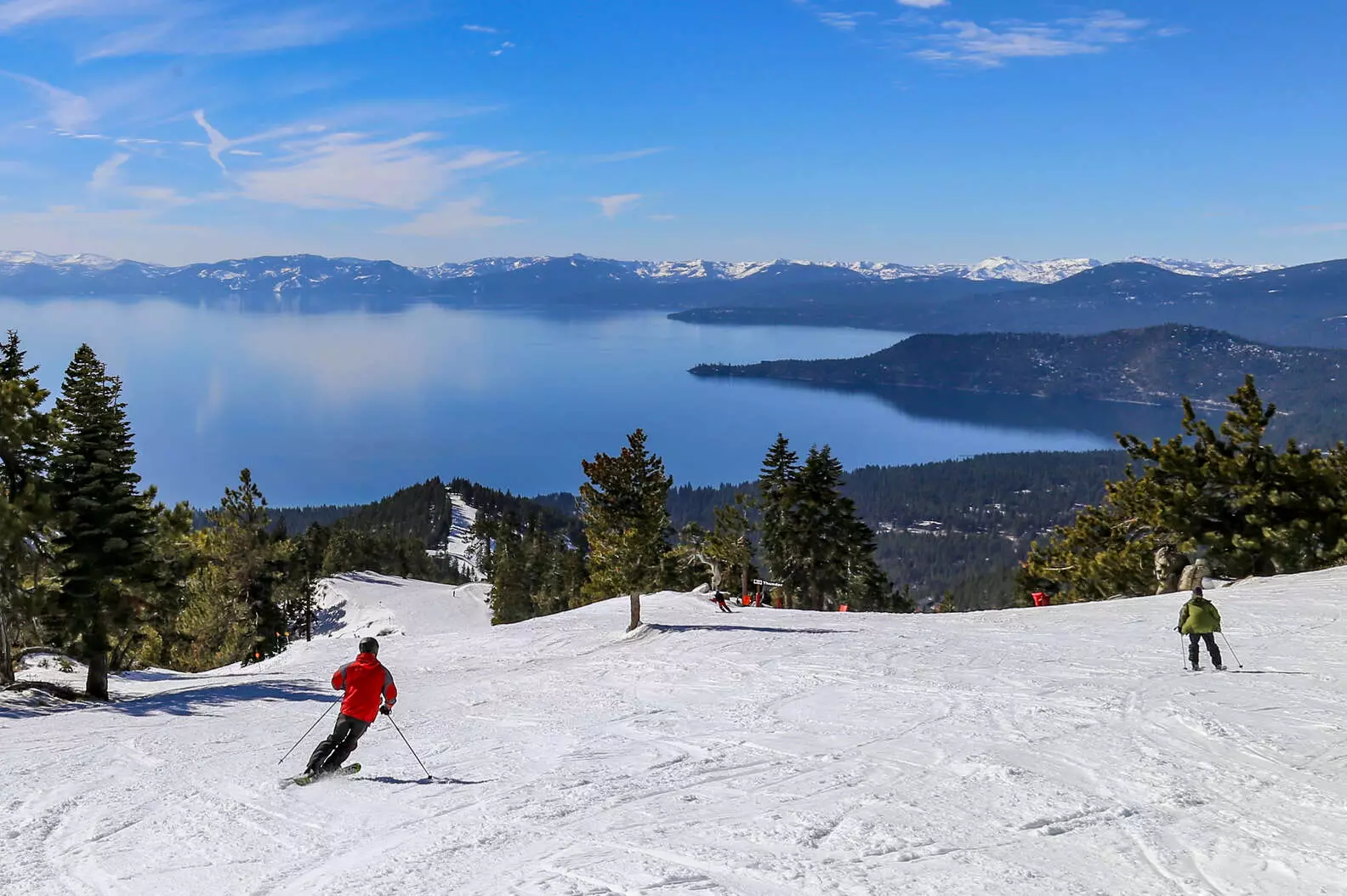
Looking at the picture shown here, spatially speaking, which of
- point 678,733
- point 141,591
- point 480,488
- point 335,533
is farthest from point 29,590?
point 480,488

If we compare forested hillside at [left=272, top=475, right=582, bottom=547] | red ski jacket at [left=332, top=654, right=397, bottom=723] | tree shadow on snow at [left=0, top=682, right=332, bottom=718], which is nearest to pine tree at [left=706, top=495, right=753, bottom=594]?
tree shadow on snow at [left=0, top=682, right=332, bottom=718]

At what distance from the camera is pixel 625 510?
80.7 ft

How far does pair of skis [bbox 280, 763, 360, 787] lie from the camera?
930 centimetres

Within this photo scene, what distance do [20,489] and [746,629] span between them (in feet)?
53.2

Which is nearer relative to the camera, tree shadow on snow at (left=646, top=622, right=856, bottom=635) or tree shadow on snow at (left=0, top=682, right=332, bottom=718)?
tree shadow on snow at (left=0, top=682, right=332, bottom=718)

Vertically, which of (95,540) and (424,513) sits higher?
(95,540)

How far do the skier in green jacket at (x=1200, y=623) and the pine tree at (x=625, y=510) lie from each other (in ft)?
42.1

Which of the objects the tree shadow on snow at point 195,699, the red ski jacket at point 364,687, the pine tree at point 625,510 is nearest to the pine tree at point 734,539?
the pine tree at point 625,510

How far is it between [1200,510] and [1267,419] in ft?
12.3

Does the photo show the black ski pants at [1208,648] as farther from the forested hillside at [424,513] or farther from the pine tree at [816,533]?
the forested hillside at [424,513]

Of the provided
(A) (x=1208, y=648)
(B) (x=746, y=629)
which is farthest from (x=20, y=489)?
(A) (x=1208, y=648)

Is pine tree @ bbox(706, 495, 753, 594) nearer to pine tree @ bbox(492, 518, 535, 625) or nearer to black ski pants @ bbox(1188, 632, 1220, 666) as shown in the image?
black ski pants @ bbox(1188, 632, 1220, 666)

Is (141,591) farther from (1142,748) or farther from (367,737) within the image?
(1142,748)

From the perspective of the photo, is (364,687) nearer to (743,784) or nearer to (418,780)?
(418,780)
